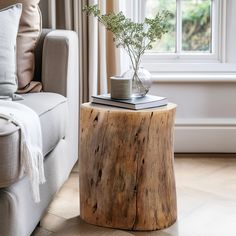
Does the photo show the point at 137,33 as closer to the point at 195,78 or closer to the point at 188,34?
the point at 195,78

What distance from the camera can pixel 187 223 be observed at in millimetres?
1957

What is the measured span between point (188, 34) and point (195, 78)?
38cm

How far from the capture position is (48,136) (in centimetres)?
182

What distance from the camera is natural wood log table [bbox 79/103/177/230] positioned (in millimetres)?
1800

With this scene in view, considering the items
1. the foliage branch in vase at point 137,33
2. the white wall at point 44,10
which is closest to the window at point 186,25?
the white wall at point 44,10

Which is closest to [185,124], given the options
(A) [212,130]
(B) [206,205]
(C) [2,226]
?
(A) [212,130]

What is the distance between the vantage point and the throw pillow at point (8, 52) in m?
1.90

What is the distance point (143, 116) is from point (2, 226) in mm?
609

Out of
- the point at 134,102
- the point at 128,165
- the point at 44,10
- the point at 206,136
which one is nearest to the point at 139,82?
the point at 134,102

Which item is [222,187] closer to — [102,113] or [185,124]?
[185,124]

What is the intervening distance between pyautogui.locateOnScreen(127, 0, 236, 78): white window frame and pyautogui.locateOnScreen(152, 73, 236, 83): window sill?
0.16 feet

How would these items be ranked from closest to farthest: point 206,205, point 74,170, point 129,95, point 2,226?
point 2,226 → point 129,95 → point 206,205 → point 74,170

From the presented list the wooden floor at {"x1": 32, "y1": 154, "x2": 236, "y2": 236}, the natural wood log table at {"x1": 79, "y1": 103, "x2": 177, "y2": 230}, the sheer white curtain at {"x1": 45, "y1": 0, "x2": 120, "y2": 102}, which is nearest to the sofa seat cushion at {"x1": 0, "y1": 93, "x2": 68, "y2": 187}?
the natural wood log table at {"x1": 79, "y1": 103, "x2": 177, "y2": 230}

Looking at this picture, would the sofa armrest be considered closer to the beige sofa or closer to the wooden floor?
the beige sofa
